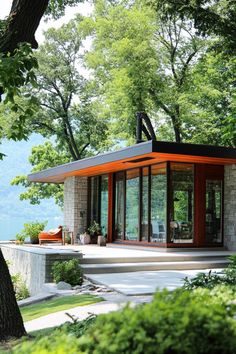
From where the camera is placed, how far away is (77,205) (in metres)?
20.1

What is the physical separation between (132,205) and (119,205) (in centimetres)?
122

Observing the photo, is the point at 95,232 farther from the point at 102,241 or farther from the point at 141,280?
the point at 141,280

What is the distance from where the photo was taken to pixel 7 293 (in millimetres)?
5535

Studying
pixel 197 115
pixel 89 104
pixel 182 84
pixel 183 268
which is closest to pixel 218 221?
pixel 183 268

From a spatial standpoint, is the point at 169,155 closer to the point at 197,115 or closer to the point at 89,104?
the point at 197,115

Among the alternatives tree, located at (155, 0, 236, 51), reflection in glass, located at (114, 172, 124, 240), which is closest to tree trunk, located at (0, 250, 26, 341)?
tree, located at (155, 0, 236, 51)

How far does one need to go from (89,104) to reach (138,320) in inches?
1057

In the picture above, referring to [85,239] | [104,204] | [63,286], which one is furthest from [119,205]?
[63,286]

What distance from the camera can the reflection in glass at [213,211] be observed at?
15320 millimetres

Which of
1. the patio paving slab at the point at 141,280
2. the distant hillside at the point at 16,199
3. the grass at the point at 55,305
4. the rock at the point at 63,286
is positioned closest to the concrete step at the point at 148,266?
the patio paving slab at the point at 141,280

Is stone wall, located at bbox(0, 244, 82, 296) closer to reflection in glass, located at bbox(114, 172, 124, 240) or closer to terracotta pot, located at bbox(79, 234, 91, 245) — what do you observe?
reflection in glass, located at bbox(114, 172, 124, 240)

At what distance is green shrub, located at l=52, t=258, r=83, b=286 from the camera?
32.3 ft

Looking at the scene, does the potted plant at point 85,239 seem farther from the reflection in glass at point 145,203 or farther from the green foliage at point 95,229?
the reflection in glass at point 145,203

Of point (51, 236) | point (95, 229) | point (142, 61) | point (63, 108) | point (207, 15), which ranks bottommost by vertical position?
point (51, 236)
